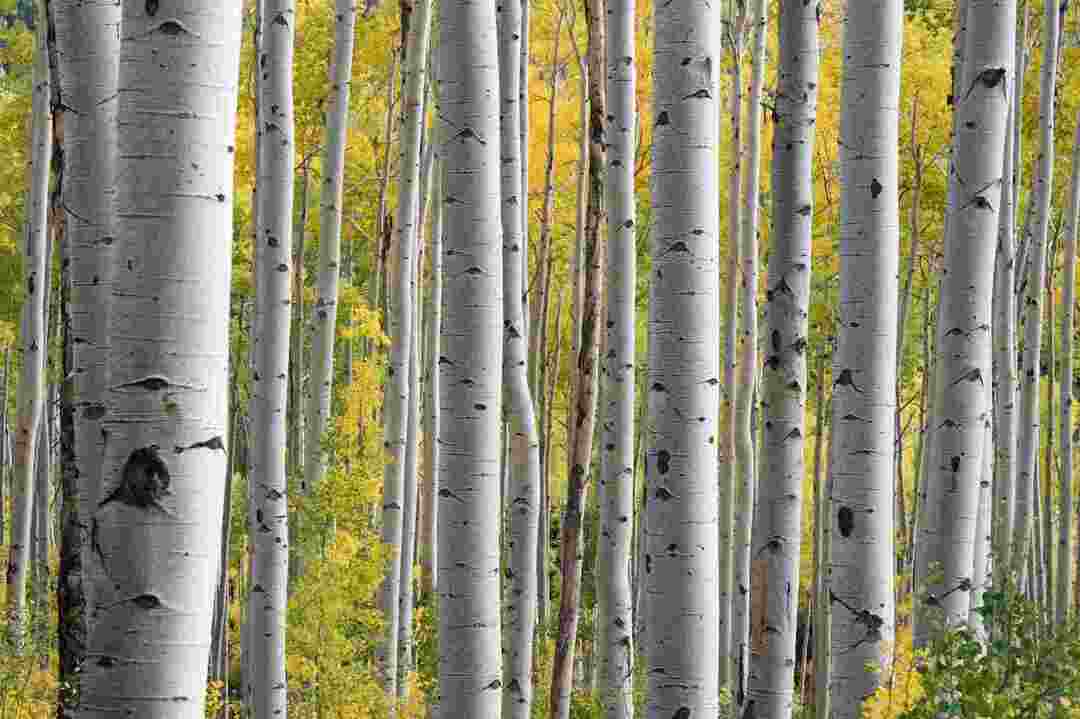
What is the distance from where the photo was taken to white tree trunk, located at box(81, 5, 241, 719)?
2240 millimetres

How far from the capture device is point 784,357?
4.99m

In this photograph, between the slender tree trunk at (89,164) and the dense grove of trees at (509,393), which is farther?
the slender tree trunk at (89,164)

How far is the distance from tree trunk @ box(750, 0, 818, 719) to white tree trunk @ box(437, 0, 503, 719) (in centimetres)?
113

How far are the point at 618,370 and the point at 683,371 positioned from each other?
8.34 feet

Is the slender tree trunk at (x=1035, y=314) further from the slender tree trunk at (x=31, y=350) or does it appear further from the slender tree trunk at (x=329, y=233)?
the slender tree trunk at (x=31, y=350)

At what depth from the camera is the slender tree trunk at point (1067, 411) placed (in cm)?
1158

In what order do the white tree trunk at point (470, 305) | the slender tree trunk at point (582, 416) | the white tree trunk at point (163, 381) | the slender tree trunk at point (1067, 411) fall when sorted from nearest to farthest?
the white tree trunk at point (163, 381) < the white tree trunk at point (470, 305) < the slender tree trunk at point (582, 416) < the slender tree trunk at point (1067, 411)

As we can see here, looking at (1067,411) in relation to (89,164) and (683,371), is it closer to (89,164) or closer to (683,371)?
(683,371)

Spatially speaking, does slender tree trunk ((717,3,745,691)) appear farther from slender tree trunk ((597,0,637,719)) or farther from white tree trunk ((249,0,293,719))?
white tree trunk ((249,0,293,719))

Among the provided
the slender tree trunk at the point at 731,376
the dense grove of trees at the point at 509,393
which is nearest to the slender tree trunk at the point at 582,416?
the dense grove of trees at the point at 509,393

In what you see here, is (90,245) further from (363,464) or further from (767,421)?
(363,464)

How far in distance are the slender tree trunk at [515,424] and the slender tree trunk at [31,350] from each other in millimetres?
4141

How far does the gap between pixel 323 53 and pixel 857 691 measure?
1227 centimetres

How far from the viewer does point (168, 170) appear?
228 centimetres
